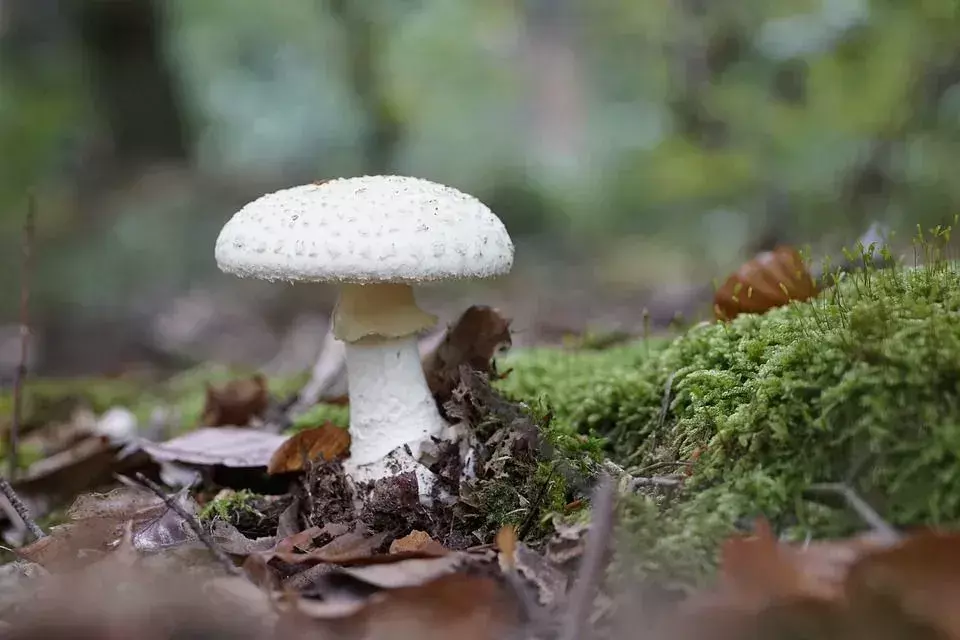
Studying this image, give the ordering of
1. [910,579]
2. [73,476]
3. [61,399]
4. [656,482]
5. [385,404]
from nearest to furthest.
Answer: [910,579] < [656,482] < [385,404] < [73,476] < [61,399]

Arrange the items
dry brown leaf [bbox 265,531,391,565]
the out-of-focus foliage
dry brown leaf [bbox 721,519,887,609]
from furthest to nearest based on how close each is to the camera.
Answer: the out-of-focus foliage → dry brown leaf [bbox 265,531,391,565] → dry brown leaf [bbox 721,519,887,609]

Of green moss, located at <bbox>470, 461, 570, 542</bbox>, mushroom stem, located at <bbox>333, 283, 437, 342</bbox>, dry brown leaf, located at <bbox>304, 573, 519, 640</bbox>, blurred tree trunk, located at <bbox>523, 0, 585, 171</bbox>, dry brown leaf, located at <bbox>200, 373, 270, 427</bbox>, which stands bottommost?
dry brown leaf, located at <bbox>200, 373, 270, 427</bbox>

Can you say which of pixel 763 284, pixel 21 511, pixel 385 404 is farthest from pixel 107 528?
pixel 763 284

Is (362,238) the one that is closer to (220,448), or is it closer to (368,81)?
(220,448)

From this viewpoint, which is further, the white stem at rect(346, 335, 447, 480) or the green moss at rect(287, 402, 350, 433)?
the green moss at rect(287, 402, 350, 433)

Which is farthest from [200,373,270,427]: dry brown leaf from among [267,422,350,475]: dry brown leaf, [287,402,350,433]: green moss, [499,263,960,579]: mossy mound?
[499,263,960,579]: mossy mound

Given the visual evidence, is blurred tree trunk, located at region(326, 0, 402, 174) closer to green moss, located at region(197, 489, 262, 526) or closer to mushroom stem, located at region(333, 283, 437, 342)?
mushroom stem, located at region(333, 283, 437, 342)

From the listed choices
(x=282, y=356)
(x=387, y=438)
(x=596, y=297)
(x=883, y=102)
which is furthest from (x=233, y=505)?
(x=596, y=297)
